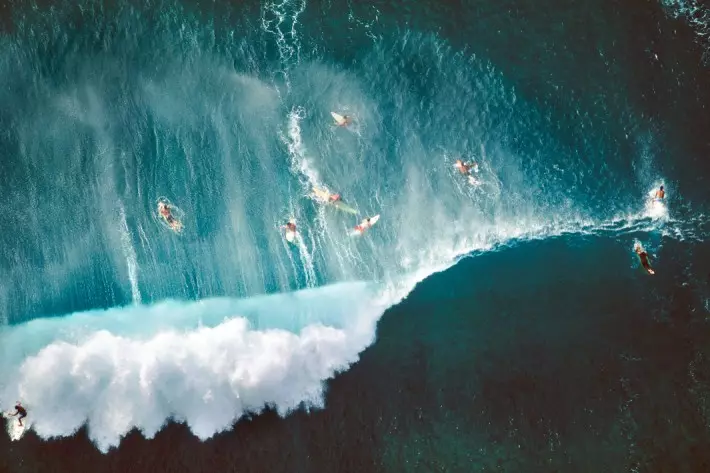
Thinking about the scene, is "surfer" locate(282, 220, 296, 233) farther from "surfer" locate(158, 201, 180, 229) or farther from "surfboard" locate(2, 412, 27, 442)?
"surfboard" locate(2, 412, 27, 442)

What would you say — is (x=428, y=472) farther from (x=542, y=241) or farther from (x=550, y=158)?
(x=550, y=158)

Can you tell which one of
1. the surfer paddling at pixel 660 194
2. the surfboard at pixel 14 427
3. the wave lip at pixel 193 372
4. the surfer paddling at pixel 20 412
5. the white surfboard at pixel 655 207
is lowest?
the surfboard at pixel 14 427

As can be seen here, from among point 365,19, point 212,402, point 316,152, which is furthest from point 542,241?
point 212,402

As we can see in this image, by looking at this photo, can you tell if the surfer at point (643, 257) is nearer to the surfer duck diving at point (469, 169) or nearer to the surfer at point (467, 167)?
the surfer duck diving at point (469, 169)

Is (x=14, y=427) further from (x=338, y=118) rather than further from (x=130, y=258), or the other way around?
(x=338, y=118)

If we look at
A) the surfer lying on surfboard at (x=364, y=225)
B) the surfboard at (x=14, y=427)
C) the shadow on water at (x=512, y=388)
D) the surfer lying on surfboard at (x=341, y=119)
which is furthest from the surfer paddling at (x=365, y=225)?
the surfboard at (x=14, y=427)

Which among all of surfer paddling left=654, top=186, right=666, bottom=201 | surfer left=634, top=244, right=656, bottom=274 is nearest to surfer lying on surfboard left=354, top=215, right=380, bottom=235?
surfer left=634, top=244, right=656, bottom=274
